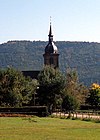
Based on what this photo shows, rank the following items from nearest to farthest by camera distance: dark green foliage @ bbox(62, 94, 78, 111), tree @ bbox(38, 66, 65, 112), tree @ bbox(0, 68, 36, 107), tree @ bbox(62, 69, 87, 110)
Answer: tree @ bbox(0, 68, 36, 107) → tree @ bbox(38, 66, 65, 112) → dark green foliage @ bbox(62, 94, 78, 111) → tree @ bbox(62, 69, 87, 110)

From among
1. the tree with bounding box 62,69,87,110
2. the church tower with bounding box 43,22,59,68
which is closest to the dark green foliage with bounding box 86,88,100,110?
the tree with bounding box 62,69,87,110

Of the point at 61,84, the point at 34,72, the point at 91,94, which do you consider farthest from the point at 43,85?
the point at 34,72

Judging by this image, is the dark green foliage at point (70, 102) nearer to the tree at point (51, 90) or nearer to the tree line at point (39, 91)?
the tree line at point (39, 91)

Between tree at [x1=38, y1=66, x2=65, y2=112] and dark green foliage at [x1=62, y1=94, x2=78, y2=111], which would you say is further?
dark green foliage at [x1=62, y1=94, x2=78, y2=111]

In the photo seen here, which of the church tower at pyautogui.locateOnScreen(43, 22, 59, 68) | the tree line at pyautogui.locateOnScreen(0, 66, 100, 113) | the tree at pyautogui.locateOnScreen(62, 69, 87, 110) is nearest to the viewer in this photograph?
the tree line at pyautogui.locateOnScreen(0, 66, 100, 113)

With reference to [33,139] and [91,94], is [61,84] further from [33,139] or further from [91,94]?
[33,139]

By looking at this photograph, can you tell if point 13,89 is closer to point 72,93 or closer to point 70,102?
point 70,102

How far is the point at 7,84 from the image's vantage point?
6519cm

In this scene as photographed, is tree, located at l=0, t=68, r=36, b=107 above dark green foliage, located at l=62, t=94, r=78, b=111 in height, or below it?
above

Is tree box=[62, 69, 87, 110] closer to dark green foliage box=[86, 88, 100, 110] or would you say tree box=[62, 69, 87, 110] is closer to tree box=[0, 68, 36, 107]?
dark green foliage box=[86, 88, 100, 110]

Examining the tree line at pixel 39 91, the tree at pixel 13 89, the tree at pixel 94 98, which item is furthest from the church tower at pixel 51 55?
the tree at pixel 13 89

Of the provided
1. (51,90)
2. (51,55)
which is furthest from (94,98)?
(51,55)

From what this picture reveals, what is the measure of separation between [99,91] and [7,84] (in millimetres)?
27360

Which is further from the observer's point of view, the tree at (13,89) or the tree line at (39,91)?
the tree line at (39,91)
